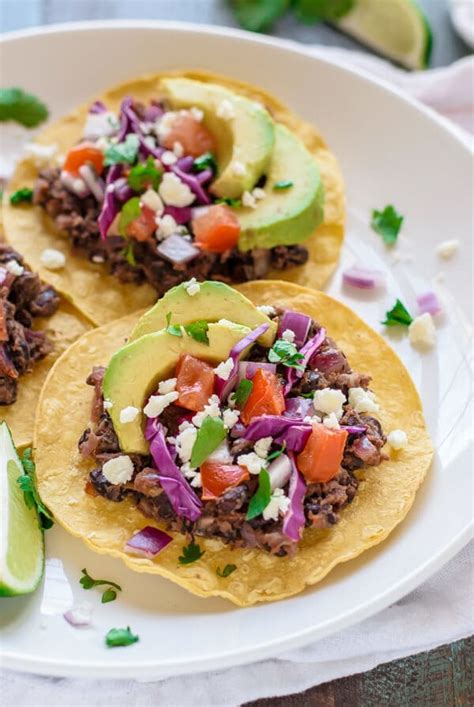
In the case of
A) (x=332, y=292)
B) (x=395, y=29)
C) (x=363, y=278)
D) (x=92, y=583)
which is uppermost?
(x=395, y=29)

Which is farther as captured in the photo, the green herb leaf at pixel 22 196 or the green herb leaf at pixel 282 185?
the green herb leaf at pixel 22 196

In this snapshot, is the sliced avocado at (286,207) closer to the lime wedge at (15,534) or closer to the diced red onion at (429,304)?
the diced red onion at (429,304)

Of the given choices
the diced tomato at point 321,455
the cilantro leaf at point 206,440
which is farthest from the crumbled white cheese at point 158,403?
the diced tomato at point 321,455

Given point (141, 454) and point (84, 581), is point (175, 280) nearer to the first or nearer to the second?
point (141, 454)

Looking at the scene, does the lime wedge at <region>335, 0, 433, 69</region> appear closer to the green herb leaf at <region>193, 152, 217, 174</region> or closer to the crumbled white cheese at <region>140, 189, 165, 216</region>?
the green herb leaf at <region>193, 152, 217, 174</region>

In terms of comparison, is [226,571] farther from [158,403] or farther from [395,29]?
[395,29]

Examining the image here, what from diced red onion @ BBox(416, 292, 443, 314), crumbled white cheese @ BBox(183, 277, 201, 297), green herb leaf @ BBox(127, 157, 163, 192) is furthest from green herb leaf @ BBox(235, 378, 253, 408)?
green herb leaf @ BBox(127, 157, 163, 192)

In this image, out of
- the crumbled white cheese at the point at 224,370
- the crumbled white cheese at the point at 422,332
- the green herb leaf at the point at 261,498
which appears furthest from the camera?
the crumbled white cheese at the point at 422,332

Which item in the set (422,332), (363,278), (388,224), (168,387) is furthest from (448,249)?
(168,387)
